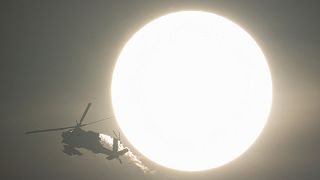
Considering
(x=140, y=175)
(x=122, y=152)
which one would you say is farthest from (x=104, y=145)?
(x=140, y=175)

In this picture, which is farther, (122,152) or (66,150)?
(122,152)

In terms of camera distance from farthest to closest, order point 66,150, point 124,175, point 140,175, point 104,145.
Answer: point 124,175 → point 140,175 → point 104,145 → point 66,150

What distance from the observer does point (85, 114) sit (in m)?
93.3

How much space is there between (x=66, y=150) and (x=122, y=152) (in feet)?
53.6

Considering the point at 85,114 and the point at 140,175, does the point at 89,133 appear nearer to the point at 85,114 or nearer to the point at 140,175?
the point at 85,114

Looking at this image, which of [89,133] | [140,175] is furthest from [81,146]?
[140,175]

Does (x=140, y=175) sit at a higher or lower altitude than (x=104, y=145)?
higher

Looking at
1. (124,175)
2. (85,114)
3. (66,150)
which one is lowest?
(66,150)

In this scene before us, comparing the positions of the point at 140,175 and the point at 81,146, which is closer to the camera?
the point at 81,146

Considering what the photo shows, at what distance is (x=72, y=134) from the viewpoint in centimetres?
9331

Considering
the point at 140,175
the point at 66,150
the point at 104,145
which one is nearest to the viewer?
the point at 66,150

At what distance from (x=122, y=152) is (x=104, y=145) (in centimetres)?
534

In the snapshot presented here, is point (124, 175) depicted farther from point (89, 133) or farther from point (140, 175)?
point (89, 133)

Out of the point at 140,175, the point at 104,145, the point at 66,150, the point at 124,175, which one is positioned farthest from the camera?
the point at 124,175
